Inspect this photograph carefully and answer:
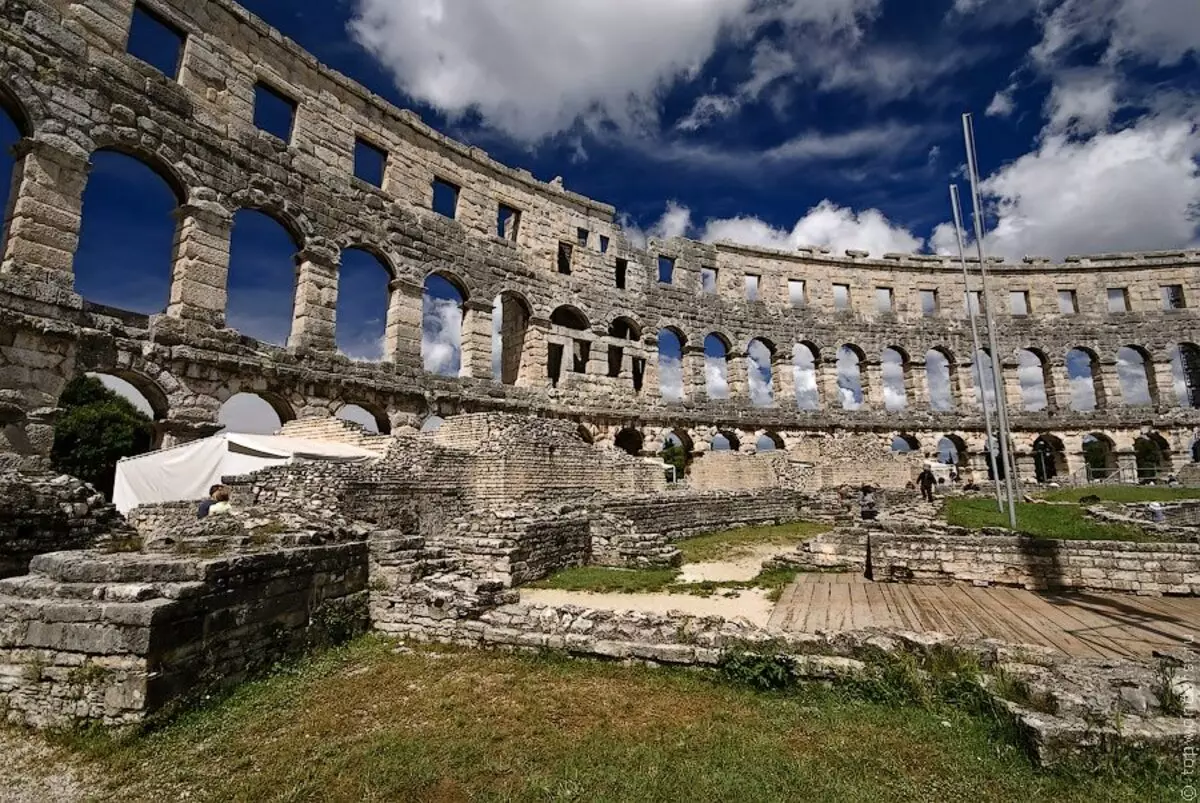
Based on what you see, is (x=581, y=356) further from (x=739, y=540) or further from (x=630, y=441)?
(x=739, y=540)

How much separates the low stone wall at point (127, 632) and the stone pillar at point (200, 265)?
1246cm

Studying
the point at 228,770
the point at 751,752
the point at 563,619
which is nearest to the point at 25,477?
the point at 228,770

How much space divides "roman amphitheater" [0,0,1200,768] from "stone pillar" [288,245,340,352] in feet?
0.32

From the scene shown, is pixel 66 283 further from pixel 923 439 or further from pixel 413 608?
pixel 923 439

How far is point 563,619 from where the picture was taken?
6453 mm

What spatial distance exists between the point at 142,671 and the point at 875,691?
5694mm

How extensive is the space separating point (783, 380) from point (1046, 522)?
18794mm

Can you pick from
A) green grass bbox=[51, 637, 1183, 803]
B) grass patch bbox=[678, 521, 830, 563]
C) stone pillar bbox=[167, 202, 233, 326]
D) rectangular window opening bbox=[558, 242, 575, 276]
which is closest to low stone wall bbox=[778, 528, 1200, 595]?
grass patch bbox=[678, 521, 830, 563]

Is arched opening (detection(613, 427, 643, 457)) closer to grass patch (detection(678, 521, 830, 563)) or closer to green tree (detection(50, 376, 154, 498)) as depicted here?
grass patch (detection(678, 521, 830, 563))

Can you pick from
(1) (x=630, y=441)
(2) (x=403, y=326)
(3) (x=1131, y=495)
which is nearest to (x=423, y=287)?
(2) (x=403, y=326)

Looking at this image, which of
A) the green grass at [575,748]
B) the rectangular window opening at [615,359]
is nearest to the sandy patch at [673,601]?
the green grass at [575,748]

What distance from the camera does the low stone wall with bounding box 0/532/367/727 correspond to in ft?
14.6

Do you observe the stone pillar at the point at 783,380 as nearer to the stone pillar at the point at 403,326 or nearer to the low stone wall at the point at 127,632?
the stone pillar at the point at 403,326

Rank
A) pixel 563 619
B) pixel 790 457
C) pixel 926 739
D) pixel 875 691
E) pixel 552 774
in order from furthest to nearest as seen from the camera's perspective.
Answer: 1. pixel 790 457
2. pixel 563 619
3. pixel 875 691
4. pixel 926 739
5. pixel 552 774
